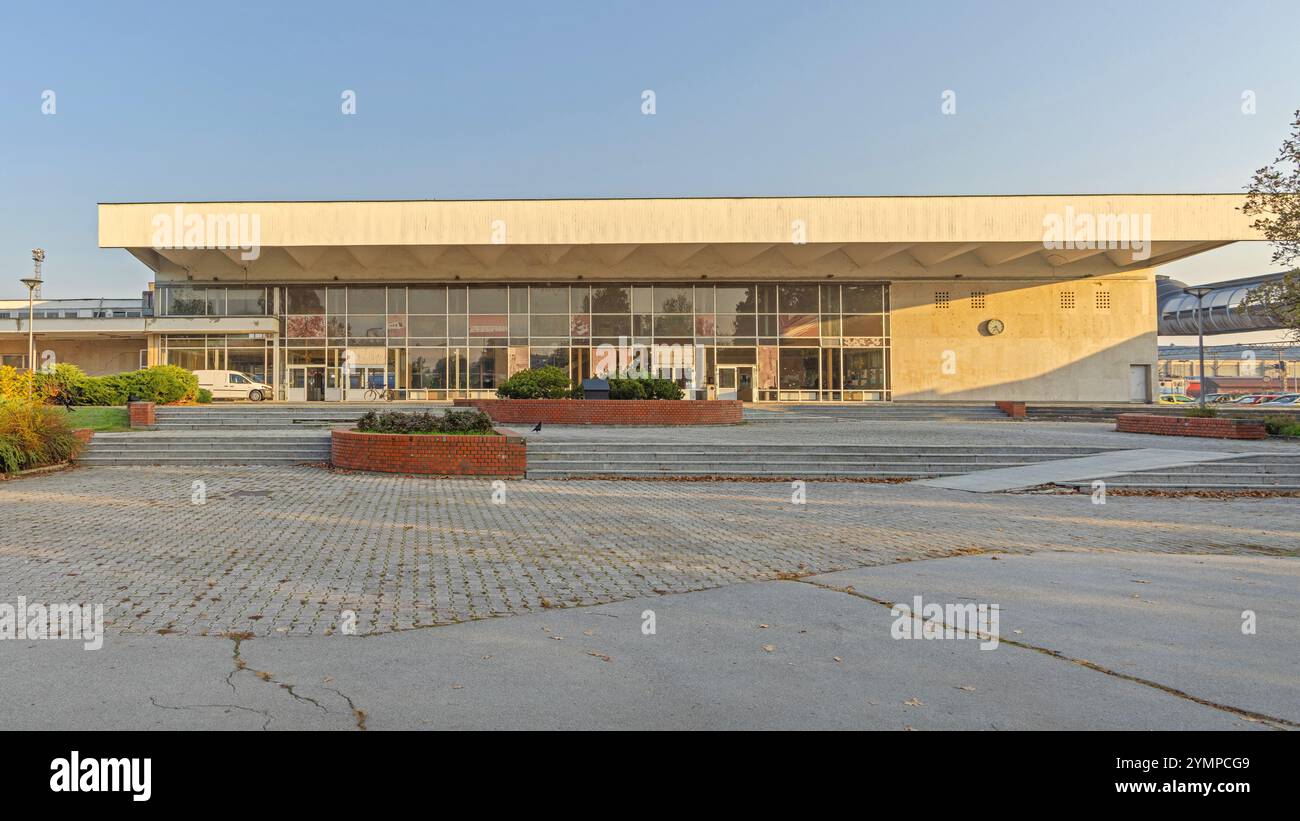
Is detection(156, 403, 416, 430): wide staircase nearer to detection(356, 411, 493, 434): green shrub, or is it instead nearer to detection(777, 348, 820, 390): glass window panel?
detection(356, 411, 493, 434): green shrub

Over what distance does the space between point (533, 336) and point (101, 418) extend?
19.5 metres

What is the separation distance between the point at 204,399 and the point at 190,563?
78.8ft

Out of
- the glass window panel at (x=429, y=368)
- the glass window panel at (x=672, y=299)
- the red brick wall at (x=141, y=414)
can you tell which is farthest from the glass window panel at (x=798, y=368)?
the red brick wall at (x=141, y=414)

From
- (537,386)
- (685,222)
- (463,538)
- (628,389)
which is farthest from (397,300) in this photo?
(463,538)

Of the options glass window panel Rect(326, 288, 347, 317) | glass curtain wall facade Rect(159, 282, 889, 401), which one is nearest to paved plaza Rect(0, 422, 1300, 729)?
glass curtain wall facade Rect(159, 282, 889, 401)

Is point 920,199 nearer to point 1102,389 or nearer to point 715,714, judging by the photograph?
point 1102,389

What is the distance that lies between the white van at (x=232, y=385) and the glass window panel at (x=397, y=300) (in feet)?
23.1

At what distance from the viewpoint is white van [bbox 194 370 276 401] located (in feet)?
113

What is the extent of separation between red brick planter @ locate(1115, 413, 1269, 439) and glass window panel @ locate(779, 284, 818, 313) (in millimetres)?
19003

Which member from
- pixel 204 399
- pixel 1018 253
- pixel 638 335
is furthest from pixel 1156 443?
pixel 204 399

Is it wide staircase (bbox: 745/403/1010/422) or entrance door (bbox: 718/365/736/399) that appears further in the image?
entrance door (bbox: 718/365/736/399)

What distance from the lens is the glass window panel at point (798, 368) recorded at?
37938mm

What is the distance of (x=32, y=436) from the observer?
13977 millimetres

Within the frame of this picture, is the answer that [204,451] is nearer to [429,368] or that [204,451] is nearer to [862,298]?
[429,368]
